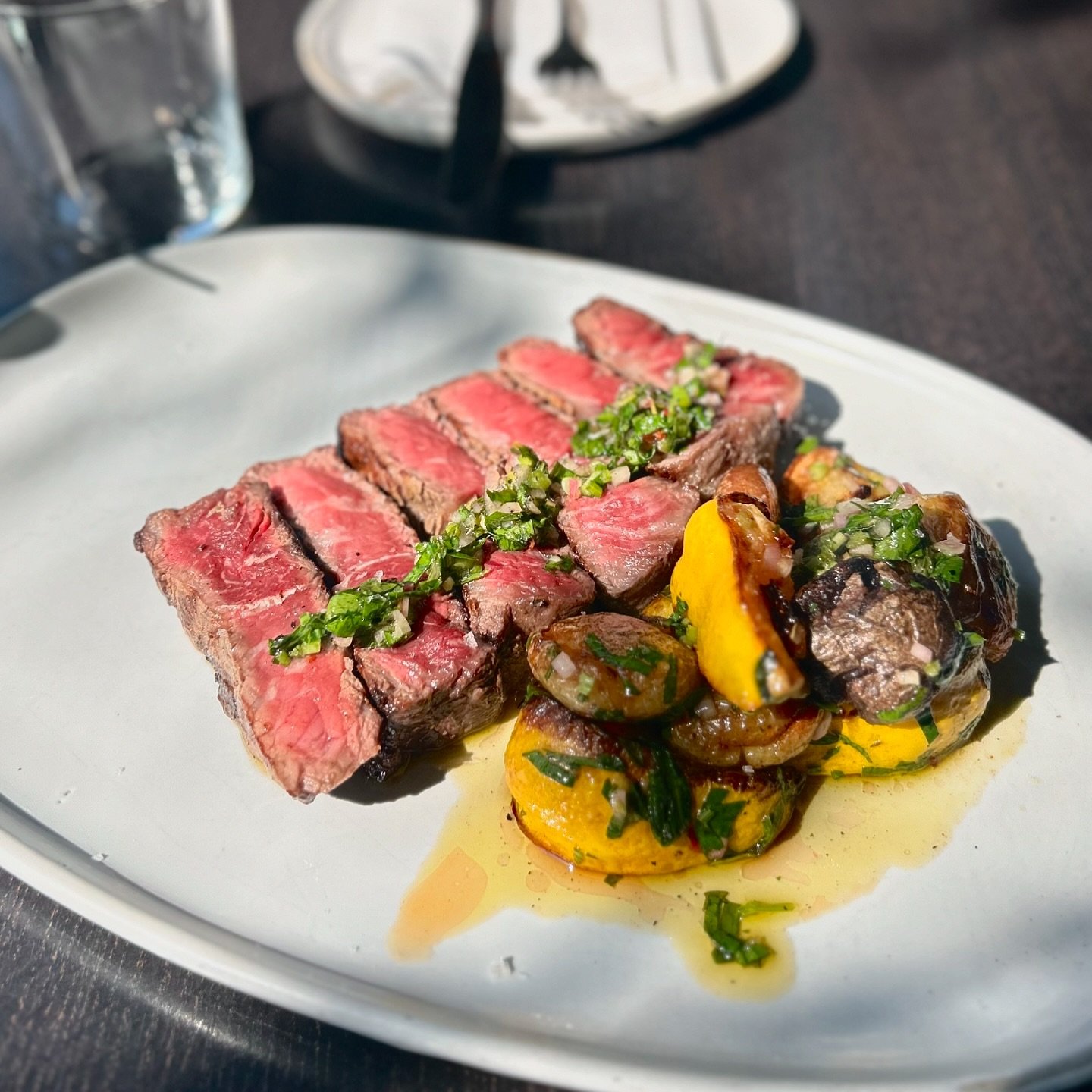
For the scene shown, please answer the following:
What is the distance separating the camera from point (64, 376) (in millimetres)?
4039

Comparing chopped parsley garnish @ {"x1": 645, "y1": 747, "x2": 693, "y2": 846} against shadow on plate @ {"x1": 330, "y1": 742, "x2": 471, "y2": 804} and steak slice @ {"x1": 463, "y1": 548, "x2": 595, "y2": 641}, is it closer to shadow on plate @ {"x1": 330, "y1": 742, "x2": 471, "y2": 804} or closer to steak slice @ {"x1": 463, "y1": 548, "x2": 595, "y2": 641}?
steak slice @ {"x1": 463, "y1": 548, "x2": 595, "y2": 641}

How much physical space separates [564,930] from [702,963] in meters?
0.35

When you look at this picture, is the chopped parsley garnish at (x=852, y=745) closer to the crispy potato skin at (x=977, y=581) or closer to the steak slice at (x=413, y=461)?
the crispy potato skin at (x=977, y=581)

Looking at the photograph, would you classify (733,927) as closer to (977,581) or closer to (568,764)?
(568,764)

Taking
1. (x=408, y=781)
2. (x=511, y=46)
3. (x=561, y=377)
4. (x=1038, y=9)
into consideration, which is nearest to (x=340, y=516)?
(x=408, y=781)

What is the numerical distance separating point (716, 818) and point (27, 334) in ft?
10.6

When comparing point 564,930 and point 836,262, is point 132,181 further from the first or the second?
point 564,930

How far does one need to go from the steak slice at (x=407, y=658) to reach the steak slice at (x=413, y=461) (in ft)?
0.36

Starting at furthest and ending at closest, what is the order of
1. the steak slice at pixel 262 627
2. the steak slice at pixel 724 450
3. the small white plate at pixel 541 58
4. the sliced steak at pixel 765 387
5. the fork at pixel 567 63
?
the fork at pixel 567 63, the small white plate at pixel 541 58, the sliced steak at pixel 765 387, the steak slice at pixel 724 450, the steak slice at pixel 262 627

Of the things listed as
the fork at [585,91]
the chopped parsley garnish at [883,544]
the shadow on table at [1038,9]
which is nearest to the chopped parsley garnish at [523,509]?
the chopped parsley garnish at [883,544]

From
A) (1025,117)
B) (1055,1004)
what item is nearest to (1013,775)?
(1055,1004)

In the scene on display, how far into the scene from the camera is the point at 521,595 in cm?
295

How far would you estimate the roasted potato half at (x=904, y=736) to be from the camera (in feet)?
9.09

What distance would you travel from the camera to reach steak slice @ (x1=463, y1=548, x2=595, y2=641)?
2.93 m
